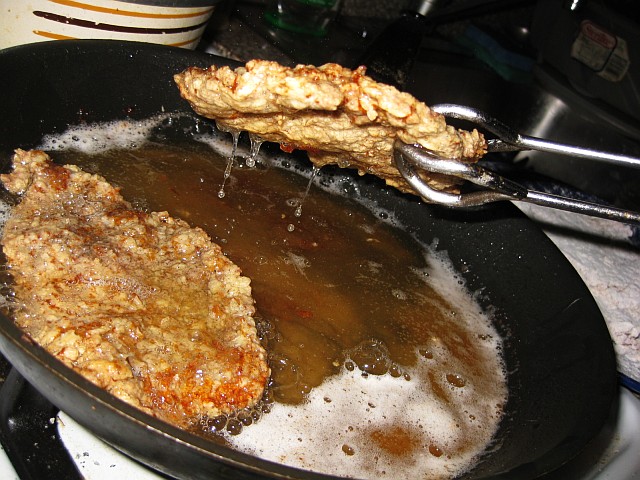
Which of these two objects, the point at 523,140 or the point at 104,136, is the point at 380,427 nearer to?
the point at 523,140

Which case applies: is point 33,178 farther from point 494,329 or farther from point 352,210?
point 494,329

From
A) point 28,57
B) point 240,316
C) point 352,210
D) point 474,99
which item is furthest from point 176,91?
point 474,99

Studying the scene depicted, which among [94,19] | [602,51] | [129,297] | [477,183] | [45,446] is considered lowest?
[45,446]

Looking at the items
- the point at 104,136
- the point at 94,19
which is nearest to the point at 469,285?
the point at 104,136

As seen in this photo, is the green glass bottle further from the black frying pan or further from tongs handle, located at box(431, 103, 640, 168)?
tongs handle, located at box(431, 103, 640, 168)

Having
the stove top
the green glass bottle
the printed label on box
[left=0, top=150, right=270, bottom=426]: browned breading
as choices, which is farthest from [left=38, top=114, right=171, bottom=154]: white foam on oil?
the printed label on box

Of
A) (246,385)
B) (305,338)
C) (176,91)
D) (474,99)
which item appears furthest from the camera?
(474,99)
